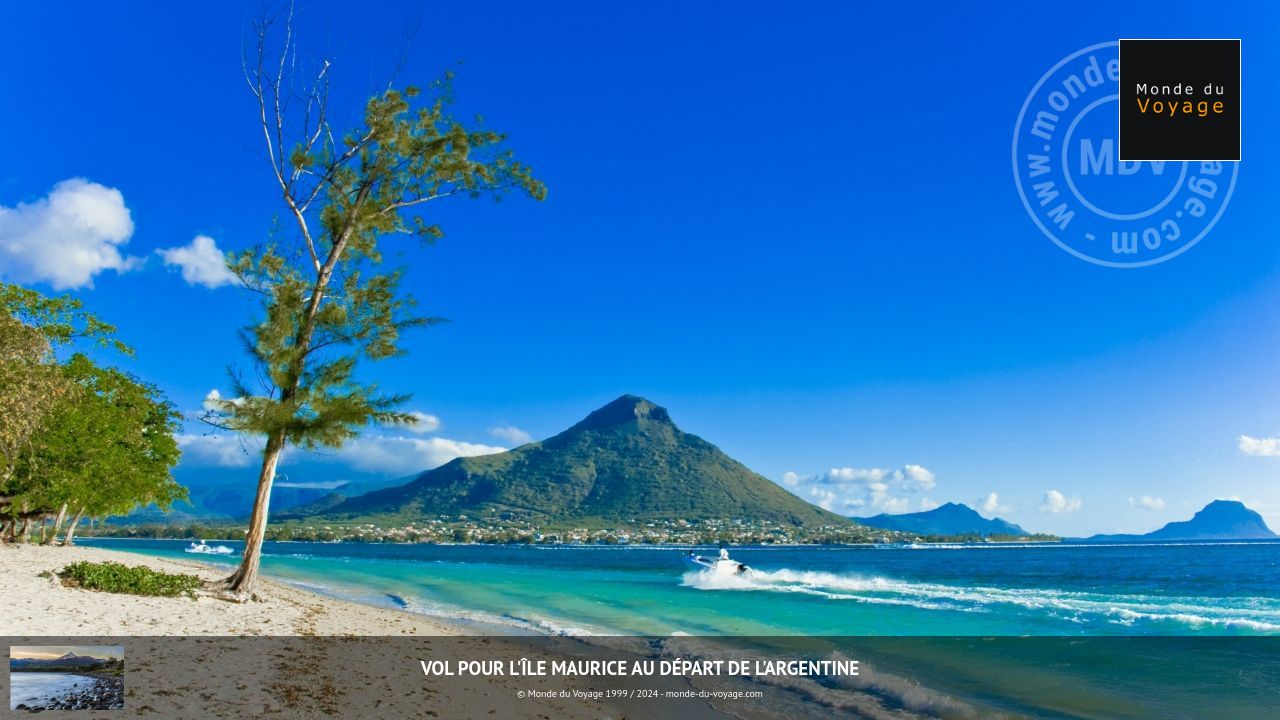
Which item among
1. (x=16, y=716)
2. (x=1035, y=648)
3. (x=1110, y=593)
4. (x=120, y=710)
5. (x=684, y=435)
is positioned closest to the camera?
(x=16, y=716)

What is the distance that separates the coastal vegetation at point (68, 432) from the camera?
1889 centimetres

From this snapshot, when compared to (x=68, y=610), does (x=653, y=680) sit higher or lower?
lower

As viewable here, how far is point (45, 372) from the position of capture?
65.5 feet

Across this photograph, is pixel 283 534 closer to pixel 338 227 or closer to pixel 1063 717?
pixel 338 227

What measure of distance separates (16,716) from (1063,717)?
48.0ft

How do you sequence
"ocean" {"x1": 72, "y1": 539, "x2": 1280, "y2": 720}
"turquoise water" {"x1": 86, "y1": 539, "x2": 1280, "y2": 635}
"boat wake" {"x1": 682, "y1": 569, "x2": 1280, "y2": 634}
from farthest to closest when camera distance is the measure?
1. "boat wake" {"x1": 682, "y1": 569, "x2": 1280, "y2": 634}
2. "turquoise water" {"x1": 86, "y1": 539, "x2": 1280, "y2": 635}
3. "ocean" {"x1": 72, "y1": 539, "x2": 1280, "y2": 720}

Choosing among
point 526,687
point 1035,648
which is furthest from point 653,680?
point 1035,648

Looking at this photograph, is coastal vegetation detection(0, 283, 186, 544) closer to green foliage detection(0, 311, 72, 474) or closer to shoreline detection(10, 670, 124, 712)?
green foliage detection(0, 311, 72, 474)

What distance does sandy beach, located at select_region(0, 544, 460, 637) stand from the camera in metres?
11.2

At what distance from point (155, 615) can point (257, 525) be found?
4.14 meters

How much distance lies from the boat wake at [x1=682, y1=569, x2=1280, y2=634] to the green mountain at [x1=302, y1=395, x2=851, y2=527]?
4070 inches

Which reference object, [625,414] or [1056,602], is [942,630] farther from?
[625,414]

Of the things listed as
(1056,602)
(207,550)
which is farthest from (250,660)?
(207,550)

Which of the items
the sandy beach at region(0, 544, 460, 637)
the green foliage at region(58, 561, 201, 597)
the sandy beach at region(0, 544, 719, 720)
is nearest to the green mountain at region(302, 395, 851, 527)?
the sandy beach at region(0, 544, 460, 637)
